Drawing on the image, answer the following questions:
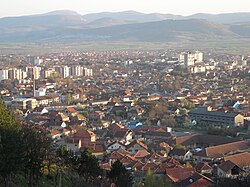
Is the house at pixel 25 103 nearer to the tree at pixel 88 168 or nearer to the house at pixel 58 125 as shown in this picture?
the house at pixel 58 125

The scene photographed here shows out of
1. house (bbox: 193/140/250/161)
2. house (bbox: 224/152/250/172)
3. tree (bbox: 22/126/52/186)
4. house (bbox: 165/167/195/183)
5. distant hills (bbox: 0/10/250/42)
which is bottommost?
house (bbox: 193/140/250/161)

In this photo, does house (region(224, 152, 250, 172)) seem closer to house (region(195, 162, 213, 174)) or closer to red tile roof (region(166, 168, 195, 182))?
house (region(195, 162, 213, 174))

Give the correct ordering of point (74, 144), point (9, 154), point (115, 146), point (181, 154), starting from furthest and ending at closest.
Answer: point (115, 146) → point (74, 144) → point (181, 154) → point (9, 154)

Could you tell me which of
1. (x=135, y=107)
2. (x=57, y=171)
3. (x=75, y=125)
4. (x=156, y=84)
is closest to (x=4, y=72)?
(x=156, y=84)

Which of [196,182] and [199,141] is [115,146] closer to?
[199,141]

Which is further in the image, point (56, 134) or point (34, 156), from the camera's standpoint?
point (56, 134)

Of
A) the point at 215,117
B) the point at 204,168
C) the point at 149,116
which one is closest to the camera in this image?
the point at 204,168

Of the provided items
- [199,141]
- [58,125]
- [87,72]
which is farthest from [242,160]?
[87,72]

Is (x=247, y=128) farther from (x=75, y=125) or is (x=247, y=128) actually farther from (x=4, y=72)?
(x=4, y=72)

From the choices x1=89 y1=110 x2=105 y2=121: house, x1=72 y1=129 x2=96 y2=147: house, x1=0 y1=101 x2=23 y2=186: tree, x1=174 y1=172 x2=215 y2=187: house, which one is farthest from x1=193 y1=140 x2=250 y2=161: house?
x1=89 y1=110 x2=105 y2=121: house

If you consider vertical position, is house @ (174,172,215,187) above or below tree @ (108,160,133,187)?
below

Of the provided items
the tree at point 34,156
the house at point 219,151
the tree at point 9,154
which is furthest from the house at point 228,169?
the tree at point 9,154

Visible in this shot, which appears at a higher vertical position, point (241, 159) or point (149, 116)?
point (241, 159)
